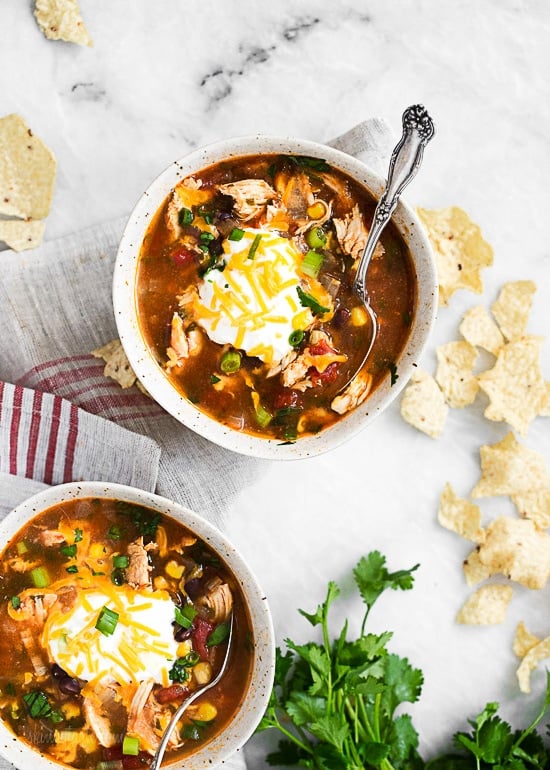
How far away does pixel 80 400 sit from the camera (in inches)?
126

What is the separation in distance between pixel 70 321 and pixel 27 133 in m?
0.76

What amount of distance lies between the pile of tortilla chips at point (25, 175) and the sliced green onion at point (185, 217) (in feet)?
2.37

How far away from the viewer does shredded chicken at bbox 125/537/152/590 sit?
2.87 m

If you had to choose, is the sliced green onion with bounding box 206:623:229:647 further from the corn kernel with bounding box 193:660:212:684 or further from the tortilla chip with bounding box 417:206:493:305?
the tortilla chip with bounding box 417:206:493:305

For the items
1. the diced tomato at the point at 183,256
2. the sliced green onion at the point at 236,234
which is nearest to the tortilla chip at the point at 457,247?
the sliced green onion at the point at 236,234

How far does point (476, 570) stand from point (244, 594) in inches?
42.1

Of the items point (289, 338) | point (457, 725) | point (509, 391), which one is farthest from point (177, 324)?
point (457, 725)

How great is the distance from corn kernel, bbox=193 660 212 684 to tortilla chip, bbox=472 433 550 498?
1.28 metres

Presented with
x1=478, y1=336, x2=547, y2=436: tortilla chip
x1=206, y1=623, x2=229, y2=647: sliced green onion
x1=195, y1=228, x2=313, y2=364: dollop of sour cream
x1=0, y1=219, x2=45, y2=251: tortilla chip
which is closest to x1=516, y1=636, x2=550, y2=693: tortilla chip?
x1=478, y1=336, x2=547, y2=436: tortilla chip

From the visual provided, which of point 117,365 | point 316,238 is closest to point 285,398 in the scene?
point 316,238

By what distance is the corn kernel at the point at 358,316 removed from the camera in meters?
2.83

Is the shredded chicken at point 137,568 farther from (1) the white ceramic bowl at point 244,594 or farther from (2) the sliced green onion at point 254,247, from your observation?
(2) the sliced green onion at point 254,247

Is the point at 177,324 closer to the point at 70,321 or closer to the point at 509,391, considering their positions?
the point at 70,321

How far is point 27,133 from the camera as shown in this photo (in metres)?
3.25
